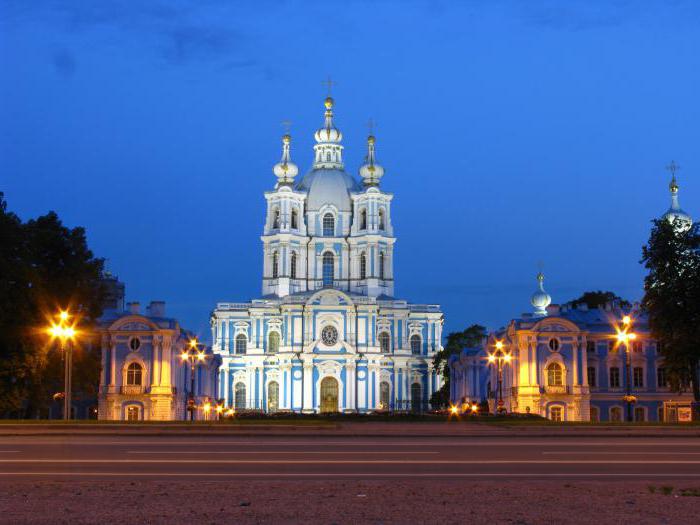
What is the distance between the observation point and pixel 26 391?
5928 cm

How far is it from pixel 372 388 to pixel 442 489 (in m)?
102

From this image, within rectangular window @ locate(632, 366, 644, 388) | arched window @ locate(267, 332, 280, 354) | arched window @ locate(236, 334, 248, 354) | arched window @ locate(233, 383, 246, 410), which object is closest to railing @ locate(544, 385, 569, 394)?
rectangular window @ locate(632, 366, 644, 388)

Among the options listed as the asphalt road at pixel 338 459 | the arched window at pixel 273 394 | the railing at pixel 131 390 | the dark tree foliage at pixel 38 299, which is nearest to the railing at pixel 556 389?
the railing at pixel 131 390

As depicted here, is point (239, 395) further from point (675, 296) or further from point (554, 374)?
point (675, 296)

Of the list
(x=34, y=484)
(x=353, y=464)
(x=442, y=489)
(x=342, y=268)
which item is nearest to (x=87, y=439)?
(x=353, y=464)

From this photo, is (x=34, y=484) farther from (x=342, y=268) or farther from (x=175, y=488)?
(x=342, y=268)

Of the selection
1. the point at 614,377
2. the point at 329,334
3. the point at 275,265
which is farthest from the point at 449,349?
the point at 614,377

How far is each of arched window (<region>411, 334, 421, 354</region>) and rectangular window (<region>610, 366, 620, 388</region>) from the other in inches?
1670

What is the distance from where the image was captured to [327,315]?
398 feet

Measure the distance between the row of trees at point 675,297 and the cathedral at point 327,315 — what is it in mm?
54994

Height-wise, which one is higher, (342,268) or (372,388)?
(342,268)

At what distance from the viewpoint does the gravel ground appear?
15.9 m

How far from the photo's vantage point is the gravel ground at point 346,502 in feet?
52.3

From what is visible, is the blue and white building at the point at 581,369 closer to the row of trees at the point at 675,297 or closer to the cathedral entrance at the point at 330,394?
the row of trees at the point at 675,297
